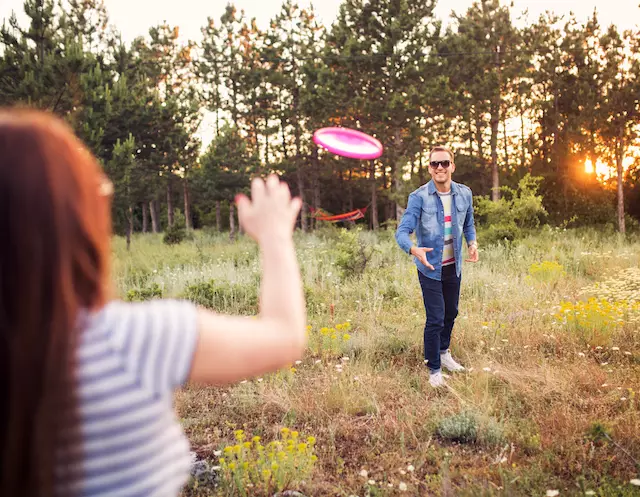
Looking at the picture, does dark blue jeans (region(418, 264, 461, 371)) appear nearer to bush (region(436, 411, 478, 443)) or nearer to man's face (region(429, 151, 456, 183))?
man's face (region(429, 151, 456, 183))

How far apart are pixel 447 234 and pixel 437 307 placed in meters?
0.76

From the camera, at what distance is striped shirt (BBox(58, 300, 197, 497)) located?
2.90ft

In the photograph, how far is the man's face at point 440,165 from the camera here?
4965 millimetres

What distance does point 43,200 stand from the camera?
0.83m

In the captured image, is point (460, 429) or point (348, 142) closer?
point (460, 429)

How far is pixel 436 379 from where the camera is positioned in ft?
15.3

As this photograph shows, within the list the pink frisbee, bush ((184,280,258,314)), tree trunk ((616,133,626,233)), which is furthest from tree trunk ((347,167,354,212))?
the pink frisbee

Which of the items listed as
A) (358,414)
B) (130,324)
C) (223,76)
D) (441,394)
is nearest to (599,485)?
(441,394)

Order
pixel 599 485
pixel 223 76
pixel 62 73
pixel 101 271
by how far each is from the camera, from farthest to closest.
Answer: pixel 223 76 < pixel 62 73 < pixel 599 485 < pixel 101 271

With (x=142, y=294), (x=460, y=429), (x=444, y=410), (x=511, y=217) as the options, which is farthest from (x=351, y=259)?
(x=511, y=217)

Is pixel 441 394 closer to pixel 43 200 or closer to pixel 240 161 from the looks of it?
pixel 43 200

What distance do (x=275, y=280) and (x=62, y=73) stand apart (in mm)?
14253

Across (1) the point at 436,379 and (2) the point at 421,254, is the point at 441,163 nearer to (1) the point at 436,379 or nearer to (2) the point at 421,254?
(2) the point at 421,254

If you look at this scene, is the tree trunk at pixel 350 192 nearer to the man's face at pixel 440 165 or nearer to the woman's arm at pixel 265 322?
the man's face at pixel 440 165
